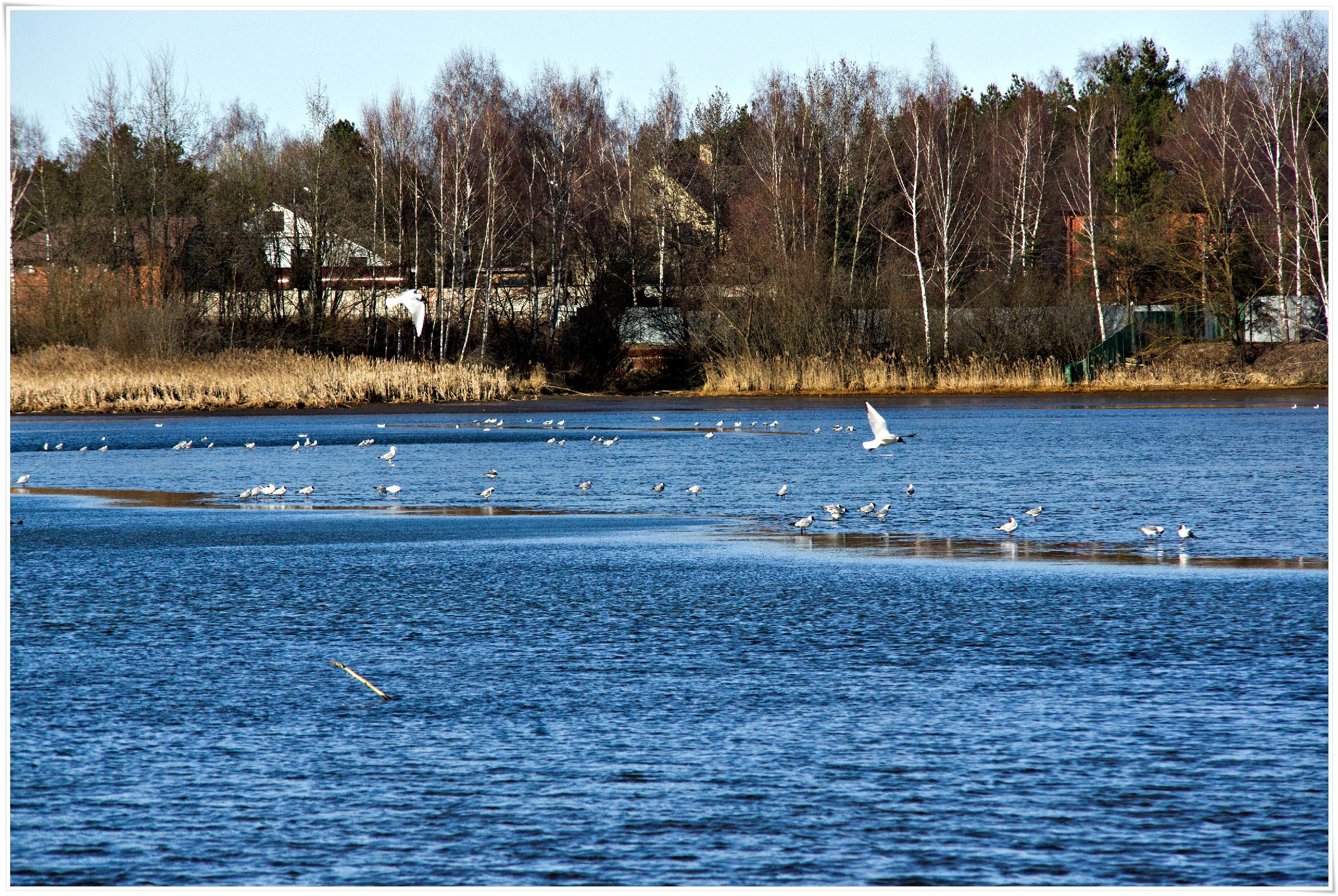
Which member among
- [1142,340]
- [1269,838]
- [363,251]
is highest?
[363,251]

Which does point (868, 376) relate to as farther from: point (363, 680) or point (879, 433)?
point (363, 680)

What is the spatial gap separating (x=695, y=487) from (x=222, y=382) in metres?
21.7


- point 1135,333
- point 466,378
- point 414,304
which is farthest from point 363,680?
point 1135,333

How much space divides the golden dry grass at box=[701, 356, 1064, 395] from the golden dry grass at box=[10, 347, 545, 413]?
6627 mm

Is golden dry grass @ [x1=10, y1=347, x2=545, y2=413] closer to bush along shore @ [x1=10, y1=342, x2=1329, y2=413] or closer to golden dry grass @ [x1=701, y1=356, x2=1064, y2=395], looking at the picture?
bush along shore @ [x1=10, y1=342, x2=1329, y2=413]

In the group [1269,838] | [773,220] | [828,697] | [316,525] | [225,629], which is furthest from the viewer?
[773,220]

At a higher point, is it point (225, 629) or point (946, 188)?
point (946, 188)

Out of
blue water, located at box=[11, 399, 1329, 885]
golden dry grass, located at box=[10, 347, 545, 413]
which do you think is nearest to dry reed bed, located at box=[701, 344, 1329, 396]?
golden dry grass, located at box=[10, 347, 545, 413]

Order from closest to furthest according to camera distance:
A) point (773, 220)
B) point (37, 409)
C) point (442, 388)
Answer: point (37, 409) < point (442, 388) < point (773, 220)

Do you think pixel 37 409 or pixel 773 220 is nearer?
pixel 37 409

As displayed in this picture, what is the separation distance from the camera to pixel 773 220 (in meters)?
43.4

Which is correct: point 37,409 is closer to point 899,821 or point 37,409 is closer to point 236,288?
point 236,288

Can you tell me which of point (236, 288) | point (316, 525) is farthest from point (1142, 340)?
point (316, 525)

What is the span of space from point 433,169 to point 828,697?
40.9m
